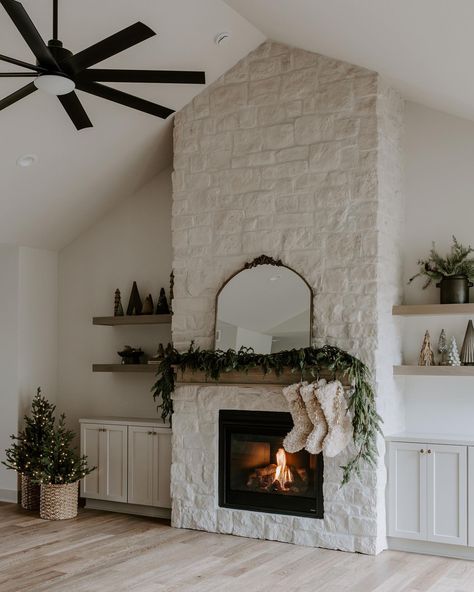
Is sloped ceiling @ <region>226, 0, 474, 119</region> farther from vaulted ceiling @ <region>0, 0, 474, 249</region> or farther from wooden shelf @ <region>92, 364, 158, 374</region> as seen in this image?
wooden shelf @ <region>92, 364, 158, 374</region>

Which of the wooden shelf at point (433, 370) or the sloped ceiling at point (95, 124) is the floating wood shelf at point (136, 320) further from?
the wooden shelf at point (433, 370)

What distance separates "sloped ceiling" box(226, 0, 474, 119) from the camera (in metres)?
4.01

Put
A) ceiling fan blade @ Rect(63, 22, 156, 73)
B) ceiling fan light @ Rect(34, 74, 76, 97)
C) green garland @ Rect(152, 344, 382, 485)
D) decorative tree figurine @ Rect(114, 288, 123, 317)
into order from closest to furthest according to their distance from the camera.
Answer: ceiling fan blade @ Rect(63, 22, 156, 73)
ceiling fan light @ Rect(34, 74, 76, 97)
green garland @ Rect(152, 344, 382, 485)
decorative tree figurine @ Rect(114, 288, 123, 317)

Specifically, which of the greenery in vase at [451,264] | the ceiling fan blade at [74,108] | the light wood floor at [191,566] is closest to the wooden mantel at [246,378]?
the greenery in vase at [451,264]

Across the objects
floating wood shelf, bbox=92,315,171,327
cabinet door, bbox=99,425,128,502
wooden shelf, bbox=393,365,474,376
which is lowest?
cabinet door, bbox=99,425,128,502

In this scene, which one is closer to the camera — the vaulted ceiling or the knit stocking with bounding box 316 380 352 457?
the vaulted ceiling

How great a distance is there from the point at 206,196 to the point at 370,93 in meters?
1.51

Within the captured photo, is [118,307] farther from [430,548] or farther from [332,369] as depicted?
[430,548]

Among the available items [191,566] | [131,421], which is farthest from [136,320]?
[191,566]

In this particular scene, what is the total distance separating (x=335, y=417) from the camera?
530cm

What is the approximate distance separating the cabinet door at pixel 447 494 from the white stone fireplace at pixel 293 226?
36 cm

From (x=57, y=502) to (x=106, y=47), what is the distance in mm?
4000

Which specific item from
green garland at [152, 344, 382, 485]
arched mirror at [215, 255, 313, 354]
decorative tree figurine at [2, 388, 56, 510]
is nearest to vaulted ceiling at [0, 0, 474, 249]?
arched mirror at [215, 255, 313, 354]

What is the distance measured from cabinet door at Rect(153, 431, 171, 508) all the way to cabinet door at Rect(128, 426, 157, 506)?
0.13 ft
